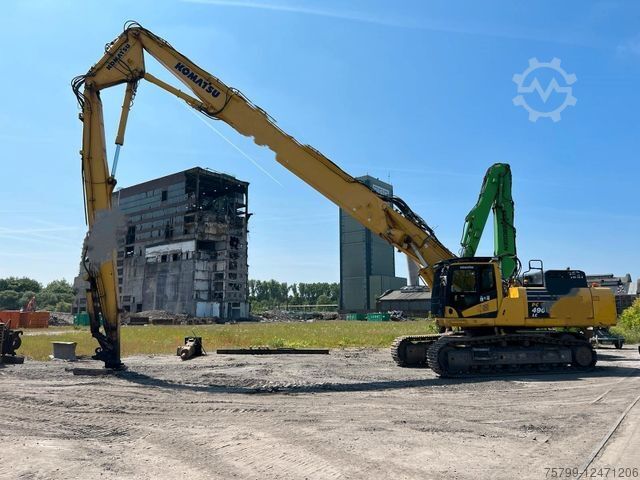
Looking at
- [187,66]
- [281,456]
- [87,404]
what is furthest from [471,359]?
[187,66]

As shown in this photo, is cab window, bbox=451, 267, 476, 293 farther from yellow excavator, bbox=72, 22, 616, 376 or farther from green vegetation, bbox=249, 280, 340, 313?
green vegetation, bbox=249, 280, 340, 313

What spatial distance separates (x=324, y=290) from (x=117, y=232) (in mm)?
173065

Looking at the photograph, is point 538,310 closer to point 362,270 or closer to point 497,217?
point 497,217

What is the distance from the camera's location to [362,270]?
368 ft

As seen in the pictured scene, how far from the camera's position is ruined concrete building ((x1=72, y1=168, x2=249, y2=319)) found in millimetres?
84500

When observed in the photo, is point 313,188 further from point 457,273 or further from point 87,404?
point 87,404

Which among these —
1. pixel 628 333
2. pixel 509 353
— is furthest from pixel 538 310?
pixel 628 333

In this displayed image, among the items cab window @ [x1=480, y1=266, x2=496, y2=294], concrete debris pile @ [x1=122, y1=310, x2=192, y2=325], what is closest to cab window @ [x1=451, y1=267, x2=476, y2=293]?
cab window @ [x1=480, y1=266, x2=496, y2=294]

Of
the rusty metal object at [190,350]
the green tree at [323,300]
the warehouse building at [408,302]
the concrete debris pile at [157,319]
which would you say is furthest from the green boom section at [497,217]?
the green tree at [323,300]

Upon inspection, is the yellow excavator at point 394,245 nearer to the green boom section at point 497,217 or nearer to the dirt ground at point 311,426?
the dirt ground at point 311,426

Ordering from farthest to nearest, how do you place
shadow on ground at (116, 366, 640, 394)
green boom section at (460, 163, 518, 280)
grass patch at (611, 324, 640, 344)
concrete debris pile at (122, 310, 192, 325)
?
concrete debris pile at (122, 310, 192, 325), grass patch at (611, 324, 640, 344), green boom section at (460, 163, 518, 280), shadow on ground at (116, 366, 640, 394)

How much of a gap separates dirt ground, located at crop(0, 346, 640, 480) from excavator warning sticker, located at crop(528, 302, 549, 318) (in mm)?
1860

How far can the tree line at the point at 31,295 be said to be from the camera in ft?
435

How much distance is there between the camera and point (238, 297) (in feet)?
283
